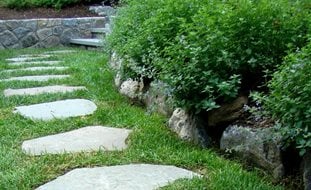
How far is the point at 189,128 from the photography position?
229cm

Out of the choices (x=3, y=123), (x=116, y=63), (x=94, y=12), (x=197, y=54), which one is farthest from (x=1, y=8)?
(x=197, y=54)

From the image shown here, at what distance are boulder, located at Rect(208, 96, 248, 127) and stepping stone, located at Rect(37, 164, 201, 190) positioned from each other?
0.36 m

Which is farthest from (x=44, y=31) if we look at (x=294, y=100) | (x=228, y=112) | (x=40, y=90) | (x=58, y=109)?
(x=294, y=100)

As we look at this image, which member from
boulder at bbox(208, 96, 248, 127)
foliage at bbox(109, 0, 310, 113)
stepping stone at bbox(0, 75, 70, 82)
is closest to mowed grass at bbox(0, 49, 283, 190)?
boulder at bbox(208, 96, 248, 127)

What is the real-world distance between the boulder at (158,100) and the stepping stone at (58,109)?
39 cm

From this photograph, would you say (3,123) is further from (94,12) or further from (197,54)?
(94,12)

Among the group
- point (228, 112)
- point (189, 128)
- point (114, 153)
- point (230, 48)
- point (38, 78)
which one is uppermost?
point (230, 48)

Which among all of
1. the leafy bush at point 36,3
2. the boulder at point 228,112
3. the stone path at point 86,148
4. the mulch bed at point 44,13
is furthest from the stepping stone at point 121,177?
the leafy bush at point 36,3

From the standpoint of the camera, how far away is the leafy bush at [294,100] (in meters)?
1.56

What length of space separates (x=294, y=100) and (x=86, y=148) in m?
1.10

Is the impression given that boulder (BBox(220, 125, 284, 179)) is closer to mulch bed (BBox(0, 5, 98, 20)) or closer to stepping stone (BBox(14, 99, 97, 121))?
stepping stone (BBox(14, 99, 97, 121))

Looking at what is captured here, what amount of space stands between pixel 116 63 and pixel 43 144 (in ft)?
6.02

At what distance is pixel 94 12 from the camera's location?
851cm

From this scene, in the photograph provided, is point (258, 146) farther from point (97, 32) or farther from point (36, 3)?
point (36, 3)
